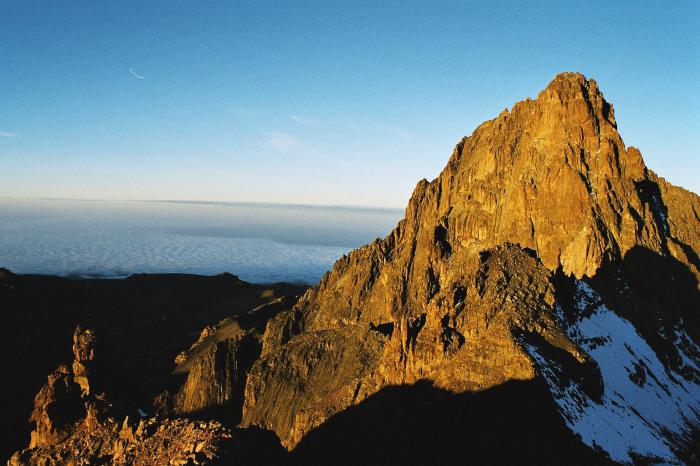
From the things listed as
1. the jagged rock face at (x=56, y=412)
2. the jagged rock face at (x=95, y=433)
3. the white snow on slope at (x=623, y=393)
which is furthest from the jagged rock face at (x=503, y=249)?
the jagged rock face at (x=56, y=412)

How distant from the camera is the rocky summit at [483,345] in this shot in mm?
24219

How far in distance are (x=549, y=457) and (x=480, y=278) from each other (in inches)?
749

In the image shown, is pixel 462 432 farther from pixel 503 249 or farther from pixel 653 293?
pixel 653 293

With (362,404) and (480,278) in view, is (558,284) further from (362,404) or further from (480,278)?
(362,404)

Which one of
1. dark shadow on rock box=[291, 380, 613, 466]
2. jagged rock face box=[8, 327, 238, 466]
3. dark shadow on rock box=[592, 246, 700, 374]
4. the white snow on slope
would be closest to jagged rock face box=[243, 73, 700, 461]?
dark shadow on rock box=[592, 246, 700, 374]

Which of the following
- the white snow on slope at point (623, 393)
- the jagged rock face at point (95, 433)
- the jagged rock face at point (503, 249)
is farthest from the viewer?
the jagged rock face at point (503, 249)

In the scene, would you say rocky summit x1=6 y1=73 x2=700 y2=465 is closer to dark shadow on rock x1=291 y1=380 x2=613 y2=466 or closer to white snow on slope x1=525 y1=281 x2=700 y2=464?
dark shadow on rock x1=291 y1=380 x2=613 y2=466

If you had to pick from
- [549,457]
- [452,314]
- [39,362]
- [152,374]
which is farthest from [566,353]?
[39,362]

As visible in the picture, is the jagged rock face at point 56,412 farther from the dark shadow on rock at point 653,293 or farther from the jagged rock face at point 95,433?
the dark shadow on rock at point 653,293

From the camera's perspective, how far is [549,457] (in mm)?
21062

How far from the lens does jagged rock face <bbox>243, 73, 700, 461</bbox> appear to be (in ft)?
143

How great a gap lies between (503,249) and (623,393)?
624 inches

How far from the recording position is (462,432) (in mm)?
23703

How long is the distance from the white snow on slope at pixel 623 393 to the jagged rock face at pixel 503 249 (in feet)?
7.84
